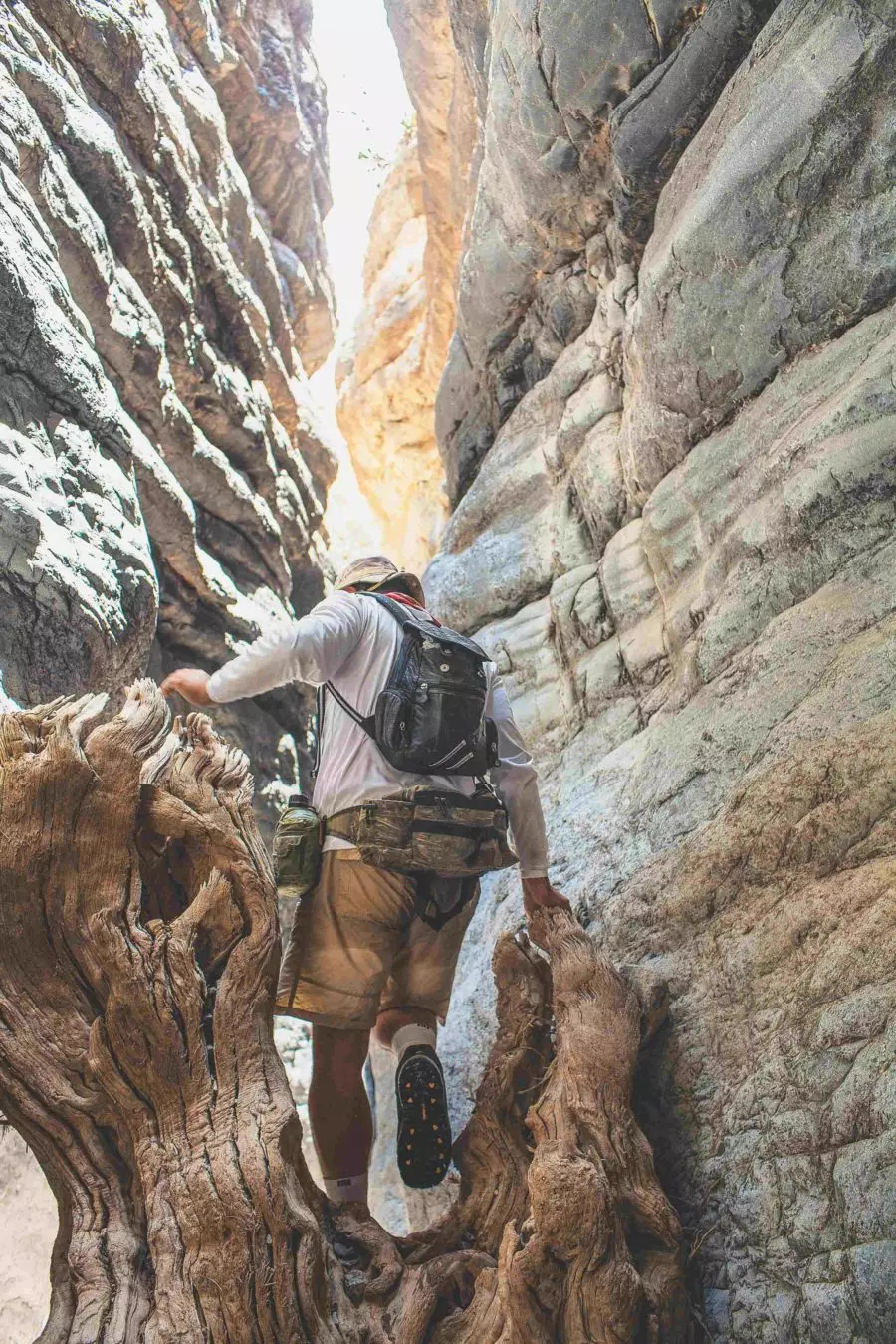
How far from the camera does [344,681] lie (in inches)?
167

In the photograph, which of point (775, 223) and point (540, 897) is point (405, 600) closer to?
point (540, 897)

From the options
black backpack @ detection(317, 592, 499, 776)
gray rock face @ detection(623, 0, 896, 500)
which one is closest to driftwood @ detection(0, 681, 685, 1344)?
black backpack @ detection(317, 592, 499, 776)

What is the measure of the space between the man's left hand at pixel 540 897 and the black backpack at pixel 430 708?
0.67m

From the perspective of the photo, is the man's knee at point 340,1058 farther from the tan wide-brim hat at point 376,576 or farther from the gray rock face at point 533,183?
the gray rock face at point 533,183

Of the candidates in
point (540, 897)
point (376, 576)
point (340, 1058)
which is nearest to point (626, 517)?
point (376, 576)

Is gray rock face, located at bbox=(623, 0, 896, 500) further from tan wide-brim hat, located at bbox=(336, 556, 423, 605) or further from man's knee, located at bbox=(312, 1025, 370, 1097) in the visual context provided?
man's knee, located at bbox=(312, 1025, 370, 1097)

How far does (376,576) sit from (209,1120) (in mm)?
2549

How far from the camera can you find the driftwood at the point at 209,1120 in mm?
3098

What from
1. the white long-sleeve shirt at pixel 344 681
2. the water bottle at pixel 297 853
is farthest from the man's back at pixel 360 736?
the water bottle at pixel 297 853

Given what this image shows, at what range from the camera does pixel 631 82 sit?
721 centimetres

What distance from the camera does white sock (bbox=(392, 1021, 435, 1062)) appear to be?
3.97 m

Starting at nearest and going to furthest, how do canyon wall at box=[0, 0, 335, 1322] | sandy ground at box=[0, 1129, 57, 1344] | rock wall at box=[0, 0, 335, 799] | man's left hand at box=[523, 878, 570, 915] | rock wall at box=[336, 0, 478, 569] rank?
man's left hand at box=[523, 878, 570, 915] < sandy ground at box=[0, 1129, 57, 1344] < canyon wall at box=[0, 0, 335, 1322] < rock wall at box=[0, 0, 335, 799] < rock wall at box=[336, 0, 478, 569]

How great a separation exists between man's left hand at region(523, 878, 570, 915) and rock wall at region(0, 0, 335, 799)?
4.11 metres

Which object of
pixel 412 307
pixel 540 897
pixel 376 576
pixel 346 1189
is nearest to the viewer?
pixel 346 1189
